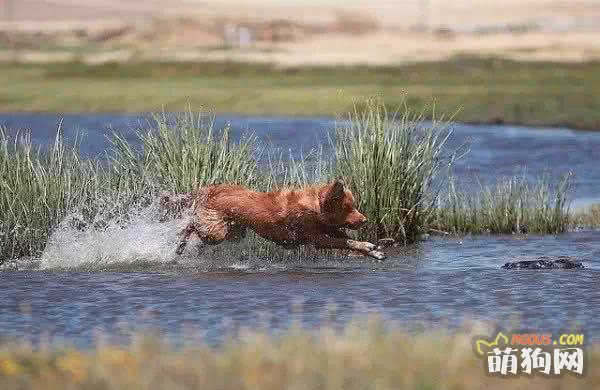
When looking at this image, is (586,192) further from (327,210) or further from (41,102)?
(41,102)

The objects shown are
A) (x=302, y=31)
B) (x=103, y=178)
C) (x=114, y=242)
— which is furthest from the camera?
(x=302, y=31)

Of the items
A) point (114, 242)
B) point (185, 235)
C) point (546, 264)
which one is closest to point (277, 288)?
point (185, 235)

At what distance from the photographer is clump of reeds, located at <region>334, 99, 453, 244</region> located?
16.4 m

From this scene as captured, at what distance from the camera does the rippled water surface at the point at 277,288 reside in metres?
11.6

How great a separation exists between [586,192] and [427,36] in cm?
9315

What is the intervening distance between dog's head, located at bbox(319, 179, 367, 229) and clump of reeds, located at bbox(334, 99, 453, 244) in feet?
7.50

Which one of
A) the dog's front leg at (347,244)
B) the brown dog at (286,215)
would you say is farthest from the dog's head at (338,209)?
the dog's front leg at (347,244)

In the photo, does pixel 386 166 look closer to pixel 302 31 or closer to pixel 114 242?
pixel 114 242

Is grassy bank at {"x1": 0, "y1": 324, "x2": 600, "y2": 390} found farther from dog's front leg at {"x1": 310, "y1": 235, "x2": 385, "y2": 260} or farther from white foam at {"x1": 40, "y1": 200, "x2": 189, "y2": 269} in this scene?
white foam at {"x1": 40, "y1": 200, "x2": 189, "y2": 269}

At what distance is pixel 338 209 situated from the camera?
1406 cm

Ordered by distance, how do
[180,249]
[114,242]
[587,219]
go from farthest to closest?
1. [587,219]
2. [114,242]
3. [180,249]

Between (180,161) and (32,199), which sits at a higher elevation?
(180,161)

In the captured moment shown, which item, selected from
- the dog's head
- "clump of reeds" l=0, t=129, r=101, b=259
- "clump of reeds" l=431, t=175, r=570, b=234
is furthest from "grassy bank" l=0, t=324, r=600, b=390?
"clump of reeds" l=431, t=175, r=570, b=234

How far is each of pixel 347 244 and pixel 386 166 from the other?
256 centimetres
